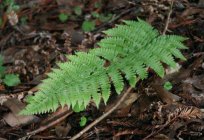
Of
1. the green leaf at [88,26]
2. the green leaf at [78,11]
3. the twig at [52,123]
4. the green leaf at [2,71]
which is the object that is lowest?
the twig at [52,123]

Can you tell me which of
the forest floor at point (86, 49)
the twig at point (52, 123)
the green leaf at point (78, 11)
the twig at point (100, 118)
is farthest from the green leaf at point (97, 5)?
the twig at point (52, 123)

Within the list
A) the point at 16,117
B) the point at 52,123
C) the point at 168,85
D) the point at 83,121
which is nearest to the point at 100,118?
the point at 83,121

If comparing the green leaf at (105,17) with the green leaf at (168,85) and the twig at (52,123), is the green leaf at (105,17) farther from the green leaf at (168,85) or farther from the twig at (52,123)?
the twig at (52,123)

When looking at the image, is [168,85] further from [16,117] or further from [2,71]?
[2,71]

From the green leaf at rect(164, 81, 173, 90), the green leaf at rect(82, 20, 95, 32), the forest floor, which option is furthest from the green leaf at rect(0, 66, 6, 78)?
the green leaf at rect(164, 81, 173, 90)

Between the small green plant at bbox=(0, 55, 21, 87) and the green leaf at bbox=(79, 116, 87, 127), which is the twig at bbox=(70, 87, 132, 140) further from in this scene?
the small green plant at bbox=(0, 55, 21, 87)

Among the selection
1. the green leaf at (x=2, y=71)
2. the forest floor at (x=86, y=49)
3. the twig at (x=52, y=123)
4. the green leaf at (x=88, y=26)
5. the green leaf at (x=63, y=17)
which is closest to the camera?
the forest floor at (x=86, y=49)
